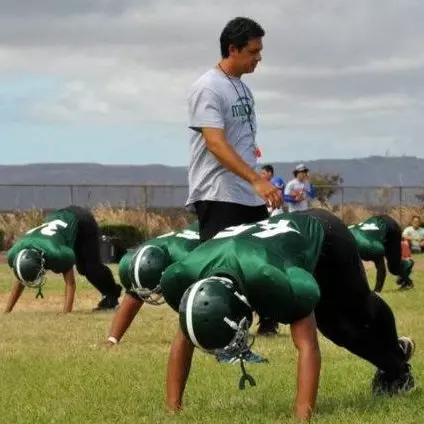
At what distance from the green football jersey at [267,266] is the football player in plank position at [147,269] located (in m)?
2.40

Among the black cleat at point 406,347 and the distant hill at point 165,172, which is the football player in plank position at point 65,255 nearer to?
the black cleat at point 406,347

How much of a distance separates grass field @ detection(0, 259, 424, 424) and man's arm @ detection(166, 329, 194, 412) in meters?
0.08

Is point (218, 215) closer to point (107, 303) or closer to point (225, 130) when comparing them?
point (225, 130)

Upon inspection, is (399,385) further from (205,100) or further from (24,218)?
(24,218)

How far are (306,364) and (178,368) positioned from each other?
0.77 metres

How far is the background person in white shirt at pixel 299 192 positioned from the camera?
61.0 ft

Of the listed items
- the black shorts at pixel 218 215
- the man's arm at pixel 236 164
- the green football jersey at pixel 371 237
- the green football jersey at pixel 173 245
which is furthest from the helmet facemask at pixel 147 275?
the green football jersey at pixel 371 237

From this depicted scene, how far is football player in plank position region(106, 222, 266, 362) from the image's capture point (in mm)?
8453

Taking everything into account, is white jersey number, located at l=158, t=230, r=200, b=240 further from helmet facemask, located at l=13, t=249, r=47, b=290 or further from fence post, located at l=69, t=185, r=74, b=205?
fence post, located at l=69, t=185, r=74, b=205

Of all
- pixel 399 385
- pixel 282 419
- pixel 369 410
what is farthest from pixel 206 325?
pixel 399 385

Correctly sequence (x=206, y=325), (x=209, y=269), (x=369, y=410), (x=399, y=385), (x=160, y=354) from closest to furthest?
(x=206, y=325)
(x=209, y=269)
(x=369, y=410)
(x=399, y=385)
(x=160, y=354)

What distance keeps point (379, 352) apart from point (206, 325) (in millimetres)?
1478

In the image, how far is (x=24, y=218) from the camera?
27844mm

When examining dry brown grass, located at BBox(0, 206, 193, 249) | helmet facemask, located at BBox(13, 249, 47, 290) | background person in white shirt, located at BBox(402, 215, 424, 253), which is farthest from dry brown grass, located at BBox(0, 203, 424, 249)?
helmet facemask, located at BBox(13, 249, 47, 290)
